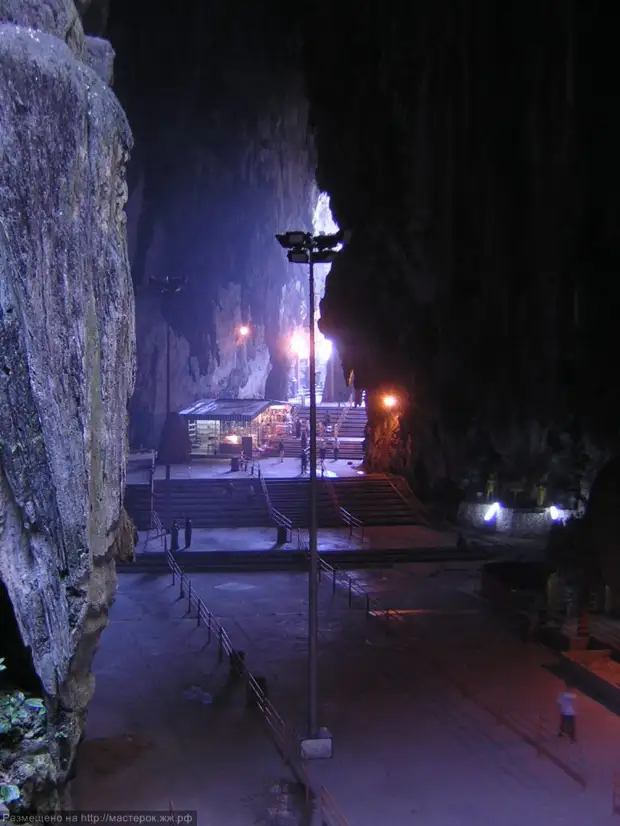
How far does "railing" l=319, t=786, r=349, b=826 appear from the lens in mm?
8820

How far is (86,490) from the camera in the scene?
28.8 feet

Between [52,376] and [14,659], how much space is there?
3.25 m

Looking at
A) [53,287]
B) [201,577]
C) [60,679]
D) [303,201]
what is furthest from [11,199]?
[303,201]

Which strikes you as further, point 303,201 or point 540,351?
point 303,201

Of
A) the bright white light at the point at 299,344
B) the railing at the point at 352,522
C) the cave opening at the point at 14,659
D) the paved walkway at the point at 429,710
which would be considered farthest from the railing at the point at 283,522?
the bright white light at the point at 299,344

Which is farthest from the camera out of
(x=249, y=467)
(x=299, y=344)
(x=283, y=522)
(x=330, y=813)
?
(x=299, y=344)

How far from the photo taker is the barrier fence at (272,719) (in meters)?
9.18

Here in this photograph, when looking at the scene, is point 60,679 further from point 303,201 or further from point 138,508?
point 303,201

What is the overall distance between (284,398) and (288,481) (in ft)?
94.7

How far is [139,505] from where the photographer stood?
29.6 meters

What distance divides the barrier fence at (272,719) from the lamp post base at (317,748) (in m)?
0.11

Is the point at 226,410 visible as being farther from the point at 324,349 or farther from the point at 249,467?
the point at 324,349

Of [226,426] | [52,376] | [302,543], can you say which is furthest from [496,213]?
[52,376]

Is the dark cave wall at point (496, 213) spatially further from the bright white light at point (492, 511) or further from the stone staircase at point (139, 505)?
the stone staircase at point (139, 505)
